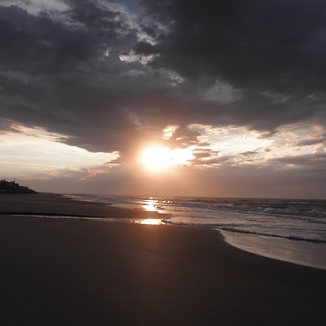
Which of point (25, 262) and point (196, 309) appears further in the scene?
point (25, 262)

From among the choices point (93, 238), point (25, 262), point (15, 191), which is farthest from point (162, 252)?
point (15, 191)

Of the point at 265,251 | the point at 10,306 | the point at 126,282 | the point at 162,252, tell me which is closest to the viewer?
the point at 10,306

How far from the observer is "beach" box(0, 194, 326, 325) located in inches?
167

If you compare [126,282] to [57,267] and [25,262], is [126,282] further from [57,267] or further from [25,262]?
[25,262]

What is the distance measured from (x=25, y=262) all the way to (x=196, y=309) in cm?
420

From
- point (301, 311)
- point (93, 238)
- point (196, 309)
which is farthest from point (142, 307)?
point (93, 238)

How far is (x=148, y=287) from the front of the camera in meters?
5.55

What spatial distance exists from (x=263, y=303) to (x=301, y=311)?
60 cm

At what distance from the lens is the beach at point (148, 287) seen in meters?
4.25

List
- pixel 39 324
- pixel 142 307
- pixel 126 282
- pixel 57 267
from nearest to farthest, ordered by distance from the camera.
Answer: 1. pixel 39 324
2. pixel 142 307
3. pixel 126 282
4. pixel 57 267

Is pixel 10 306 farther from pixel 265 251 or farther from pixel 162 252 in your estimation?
pixel 265 251

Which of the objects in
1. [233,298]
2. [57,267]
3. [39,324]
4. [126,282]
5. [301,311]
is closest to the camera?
[39,324]

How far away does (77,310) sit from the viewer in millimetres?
4262

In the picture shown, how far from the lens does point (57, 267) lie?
6512 millimetres
